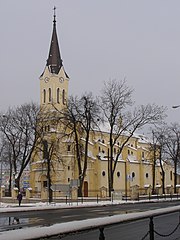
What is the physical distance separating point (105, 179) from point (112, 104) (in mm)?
28251

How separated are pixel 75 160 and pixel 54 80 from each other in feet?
64.4

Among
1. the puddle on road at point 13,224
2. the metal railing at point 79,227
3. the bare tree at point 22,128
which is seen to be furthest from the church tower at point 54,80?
the metal railing at point 79,227

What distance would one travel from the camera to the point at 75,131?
5572 cm

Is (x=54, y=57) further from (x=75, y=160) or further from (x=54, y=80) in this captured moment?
(x=75, y=160)

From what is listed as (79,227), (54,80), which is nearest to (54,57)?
(54,80)

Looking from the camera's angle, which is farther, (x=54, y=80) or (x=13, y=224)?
(x=54, y=80)

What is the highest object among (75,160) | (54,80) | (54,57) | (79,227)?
(54,57)

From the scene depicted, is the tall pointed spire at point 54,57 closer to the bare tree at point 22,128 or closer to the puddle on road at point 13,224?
the bare tree at point 22,128

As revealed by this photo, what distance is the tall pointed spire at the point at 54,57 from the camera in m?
84.2

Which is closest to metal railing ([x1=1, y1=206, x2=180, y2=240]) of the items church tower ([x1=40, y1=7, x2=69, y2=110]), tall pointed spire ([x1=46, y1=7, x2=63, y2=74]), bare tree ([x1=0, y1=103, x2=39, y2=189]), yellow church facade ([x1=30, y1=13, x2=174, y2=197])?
bare tree ([x1=0, y1=103, x2=39, y2=189])

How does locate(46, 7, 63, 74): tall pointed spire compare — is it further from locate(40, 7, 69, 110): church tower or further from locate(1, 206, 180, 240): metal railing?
locate(1, 206, 180, 240): metal railing

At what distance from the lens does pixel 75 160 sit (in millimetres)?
73812

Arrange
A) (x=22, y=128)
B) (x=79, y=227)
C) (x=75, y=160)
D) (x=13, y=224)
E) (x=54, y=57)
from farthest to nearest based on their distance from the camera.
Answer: (x=54, y=57)
(x=75, y=160)
(x=22, y=128)
(x=13, y=224)
(x=79, y=227)

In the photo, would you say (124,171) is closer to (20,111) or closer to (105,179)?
(105,179)
